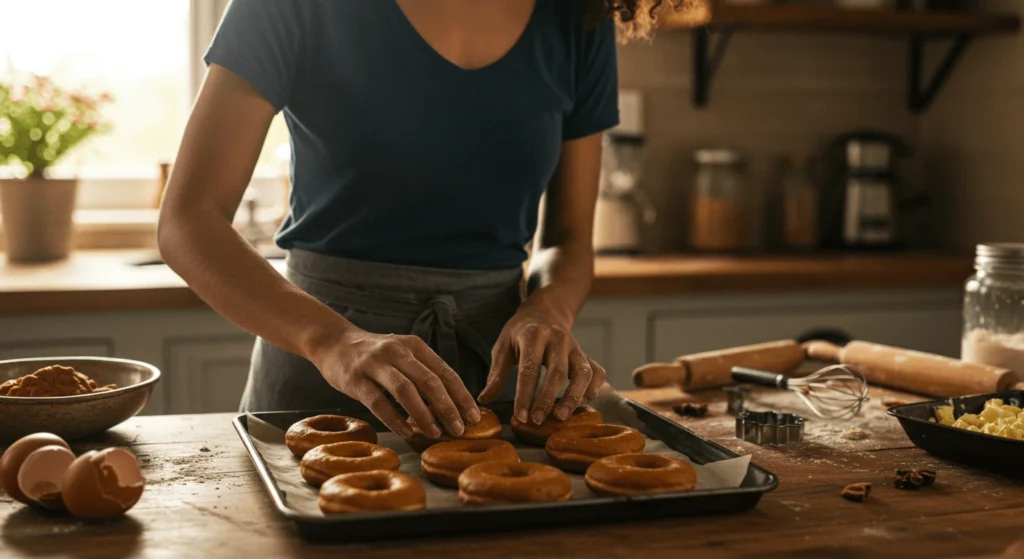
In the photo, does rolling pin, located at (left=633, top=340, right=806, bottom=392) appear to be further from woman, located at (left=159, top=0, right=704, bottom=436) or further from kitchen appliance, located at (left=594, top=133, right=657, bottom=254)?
kitchen appliance, located at (left=594, top=133, right=657, bottom=254)

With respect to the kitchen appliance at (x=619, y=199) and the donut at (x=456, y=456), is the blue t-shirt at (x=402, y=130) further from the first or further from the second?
the kitchen appliance at (x=619, y=199)

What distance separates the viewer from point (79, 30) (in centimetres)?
284

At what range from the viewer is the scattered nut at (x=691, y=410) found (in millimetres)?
1316

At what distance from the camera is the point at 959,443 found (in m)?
1.06

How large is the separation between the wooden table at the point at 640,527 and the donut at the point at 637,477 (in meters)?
0.03

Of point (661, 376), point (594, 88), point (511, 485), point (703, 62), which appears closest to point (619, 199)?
point (703, 62)

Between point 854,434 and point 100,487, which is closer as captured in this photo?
point 100,487

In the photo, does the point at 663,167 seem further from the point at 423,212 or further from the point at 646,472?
the point at 646,472

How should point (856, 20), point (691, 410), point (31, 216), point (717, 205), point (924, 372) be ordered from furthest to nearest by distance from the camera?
point (717, 205) → point (856, 20) → point (31, 216) → point (924, 372) → point (691, 410)

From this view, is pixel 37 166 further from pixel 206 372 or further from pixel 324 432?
pixel 324 432

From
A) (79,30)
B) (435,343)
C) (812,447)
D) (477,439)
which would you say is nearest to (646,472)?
(477,439)

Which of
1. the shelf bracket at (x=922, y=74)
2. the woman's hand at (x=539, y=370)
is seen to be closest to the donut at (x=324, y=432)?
the woman's hand at (x=539, y=370)

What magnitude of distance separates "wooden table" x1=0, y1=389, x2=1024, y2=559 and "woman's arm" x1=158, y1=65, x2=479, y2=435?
131 millimetres

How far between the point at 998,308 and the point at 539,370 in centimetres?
71
